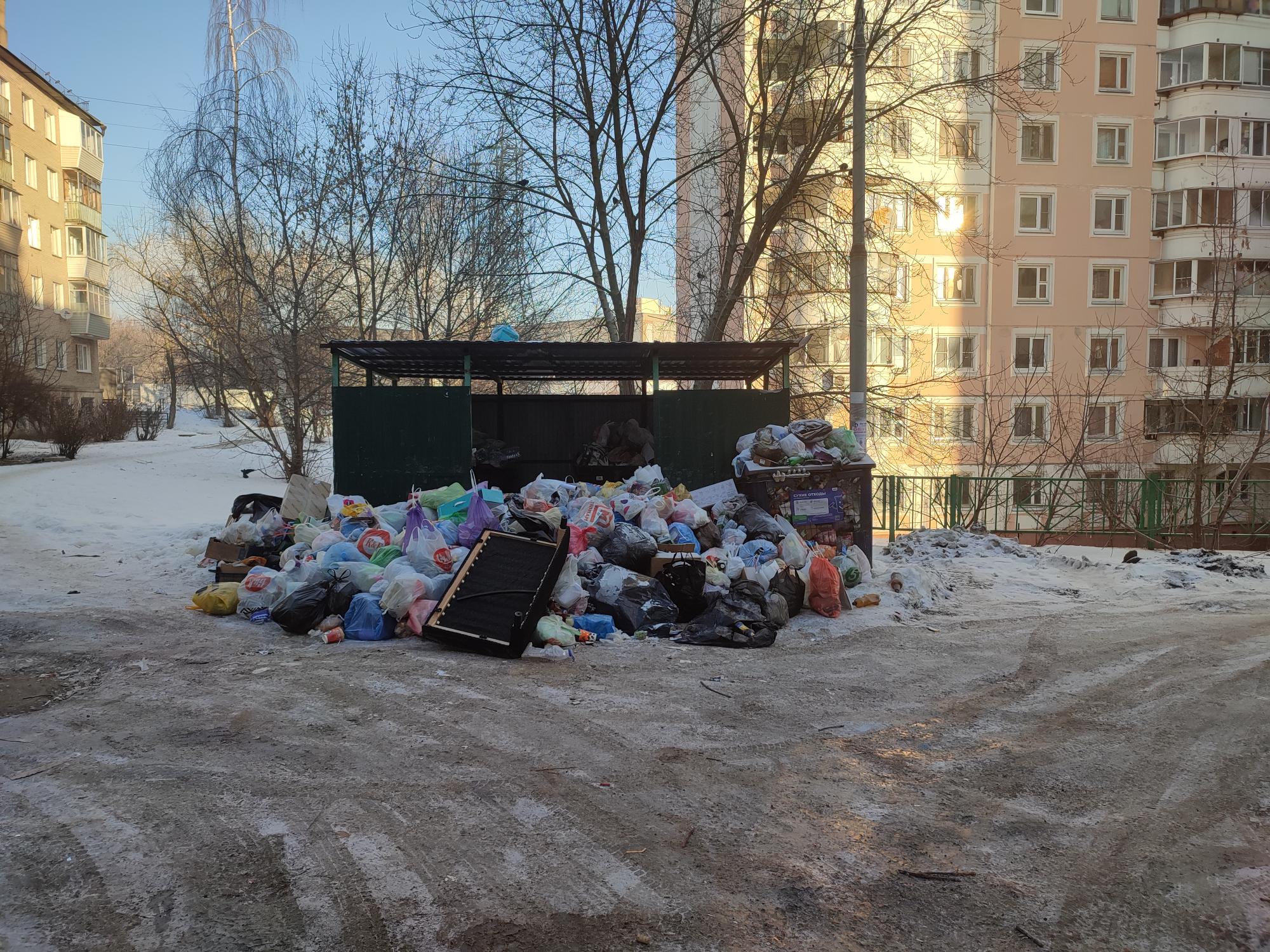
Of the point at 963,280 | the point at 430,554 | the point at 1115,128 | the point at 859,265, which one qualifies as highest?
the point at 1115,128

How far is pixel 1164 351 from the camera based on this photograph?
31.2 m

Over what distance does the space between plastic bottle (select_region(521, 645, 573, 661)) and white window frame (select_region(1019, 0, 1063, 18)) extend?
3186cm

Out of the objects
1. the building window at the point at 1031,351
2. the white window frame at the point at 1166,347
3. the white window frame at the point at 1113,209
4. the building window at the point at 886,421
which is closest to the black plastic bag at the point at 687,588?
the building window at the point at 886,421

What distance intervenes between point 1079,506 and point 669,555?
33.9 feet

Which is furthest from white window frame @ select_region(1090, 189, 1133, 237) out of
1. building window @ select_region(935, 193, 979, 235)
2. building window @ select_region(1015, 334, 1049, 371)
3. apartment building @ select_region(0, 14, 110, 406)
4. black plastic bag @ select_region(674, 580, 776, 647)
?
apartment building @ select_region(0, 14, 110, 406)

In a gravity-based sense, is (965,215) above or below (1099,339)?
above

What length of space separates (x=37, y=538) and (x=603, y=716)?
8883 millimetres

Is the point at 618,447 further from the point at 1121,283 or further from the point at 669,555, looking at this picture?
the point at 1121,283

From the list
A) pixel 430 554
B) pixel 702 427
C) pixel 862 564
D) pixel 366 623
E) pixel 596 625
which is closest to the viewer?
pixel 366 623

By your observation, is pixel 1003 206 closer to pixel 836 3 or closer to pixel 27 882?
pixel 836 3

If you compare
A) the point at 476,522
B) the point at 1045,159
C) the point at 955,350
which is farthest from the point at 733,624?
the point at 1045,159

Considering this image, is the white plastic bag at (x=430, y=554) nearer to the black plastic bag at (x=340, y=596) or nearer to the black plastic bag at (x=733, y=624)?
the black plastic bag at (x=340, y=596)

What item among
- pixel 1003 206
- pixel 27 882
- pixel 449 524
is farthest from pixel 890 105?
pixel 1003 206

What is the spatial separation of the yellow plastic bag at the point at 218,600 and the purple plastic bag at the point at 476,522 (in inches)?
76.1
